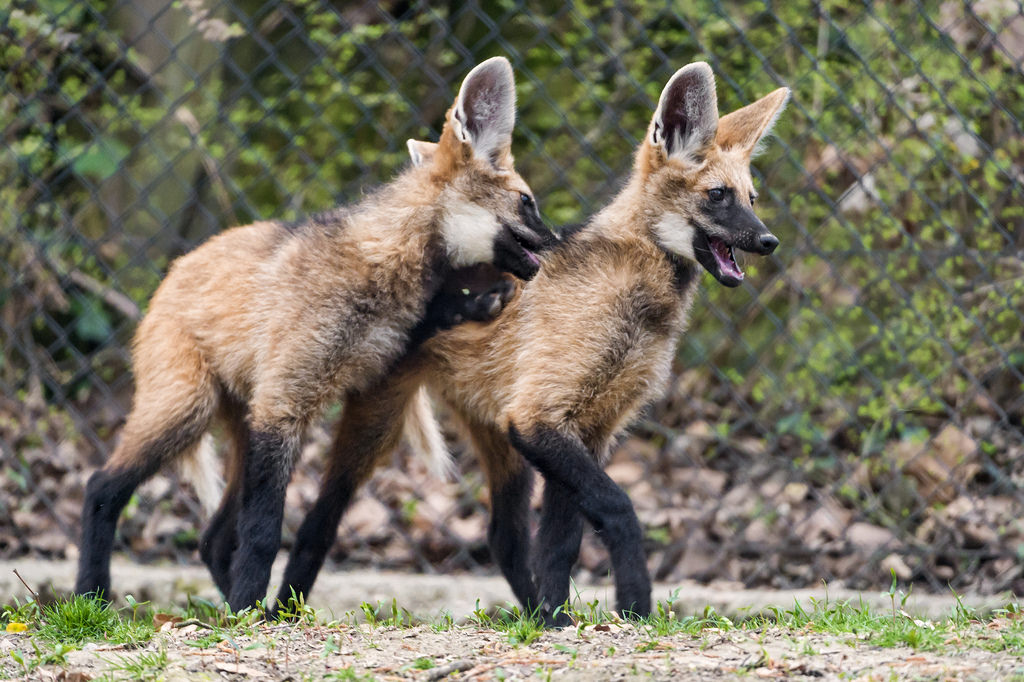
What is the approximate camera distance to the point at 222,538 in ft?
13.4

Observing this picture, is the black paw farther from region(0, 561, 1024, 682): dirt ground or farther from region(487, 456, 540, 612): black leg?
region(0, 561, 1024, 682): dirt ground

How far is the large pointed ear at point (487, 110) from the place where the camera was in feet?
12.0

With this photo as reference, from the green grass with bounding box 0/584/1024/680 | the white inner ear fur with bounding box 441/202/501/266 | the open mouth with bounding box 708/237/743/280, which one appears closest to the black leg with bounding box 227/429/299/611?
the green grass with bounding box 0/584/1024/680

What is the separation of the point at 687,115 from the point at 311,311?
1.50m

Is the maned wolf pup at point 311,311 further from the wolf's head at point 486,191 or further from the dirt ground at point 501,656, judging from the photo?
the dirt ground at point 501,656

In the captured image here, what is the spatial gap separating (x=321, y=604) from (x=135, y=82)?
3153 mm

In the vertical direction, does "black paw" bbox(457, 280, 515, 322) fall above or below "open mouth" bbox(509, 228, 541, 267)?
below

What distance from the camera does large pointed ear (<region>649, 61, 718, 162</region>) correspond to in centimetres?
371

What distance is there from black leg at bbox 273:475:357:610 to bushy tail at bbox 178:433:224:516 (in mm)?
482

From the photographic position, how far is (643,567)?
11.1 ft

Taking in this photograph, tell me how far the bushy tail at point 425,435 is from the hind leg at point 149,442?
783 mm

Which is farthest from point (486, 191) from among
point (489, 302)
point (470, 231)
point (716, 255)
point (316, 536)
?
point (316, 536)

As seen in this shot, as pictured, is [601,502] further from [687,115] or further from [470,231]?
[687,115]

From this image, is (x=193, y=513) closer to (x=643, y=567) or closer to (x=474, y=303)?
(x=474, y=303)
